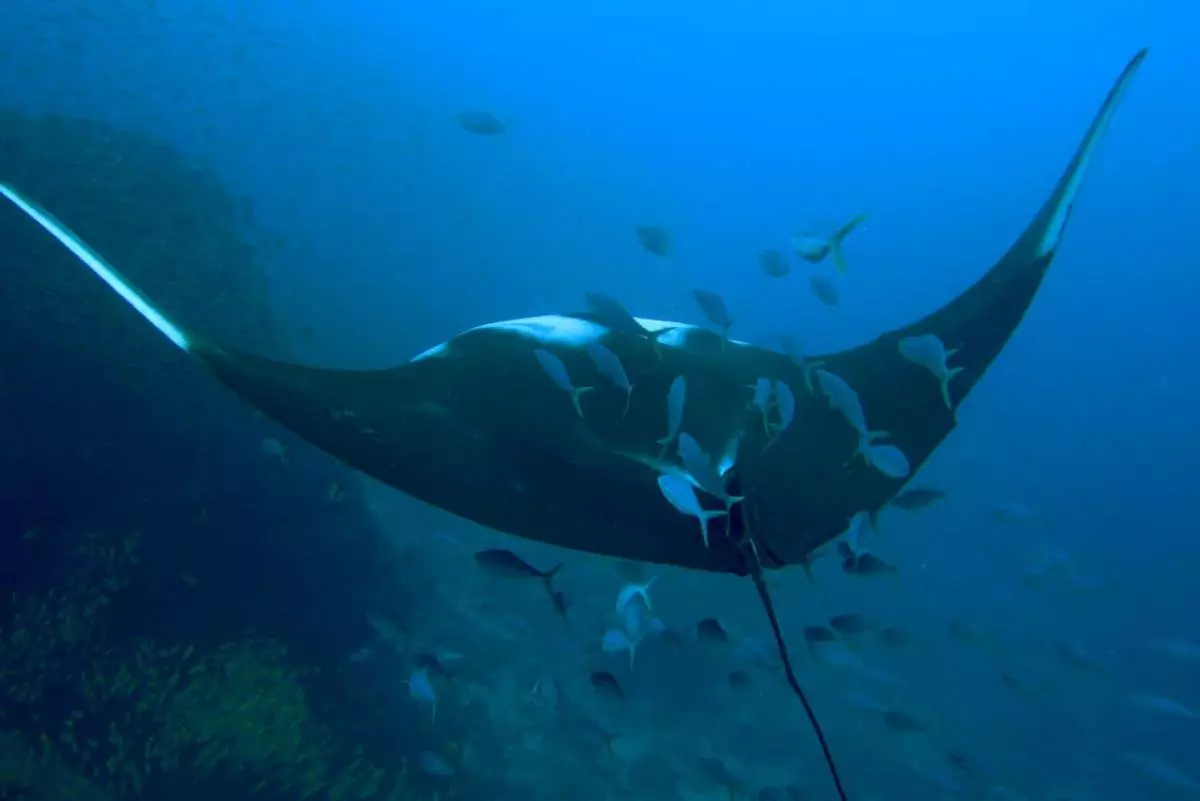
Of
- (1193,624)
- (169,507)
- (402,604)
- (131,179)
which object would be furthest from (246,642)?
(1193,624)

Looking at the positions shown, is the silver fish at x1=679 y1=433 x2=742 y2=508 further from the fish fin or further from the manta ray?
the fish fin

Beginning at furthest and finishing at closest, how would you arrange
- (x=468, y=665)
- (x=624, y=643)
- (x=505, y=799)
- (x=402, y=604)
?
(x=468, y=665) < (x=402, y=604) < (x=505, y=799) < (x=624, y=643)

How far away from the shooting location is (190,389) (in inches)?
356

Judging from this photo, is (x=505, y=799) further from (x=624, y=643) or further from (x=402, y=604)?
(x=624, y=643)

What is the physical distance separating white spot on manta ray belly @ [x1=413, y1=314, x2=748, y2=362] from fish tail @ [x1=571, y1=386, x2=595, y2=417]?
22 cm

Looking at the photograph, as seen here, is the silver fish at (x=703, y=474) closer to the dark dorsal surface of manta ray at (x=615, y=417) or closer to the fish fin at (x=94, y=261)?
the dark dorsal surface of manta ray at (x=615, y=417)

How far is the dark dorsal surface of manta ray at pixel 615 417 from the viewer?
1.89 meters

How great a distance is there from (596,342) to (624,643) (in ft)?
12.3

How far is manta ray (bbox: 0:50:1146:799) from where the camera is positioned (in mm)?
1884

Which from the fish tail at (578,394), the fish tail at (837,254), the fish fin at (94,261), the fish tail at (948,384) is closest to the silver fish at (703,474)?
the fish tail at (578,394)

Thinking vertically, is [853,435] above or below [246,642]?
above

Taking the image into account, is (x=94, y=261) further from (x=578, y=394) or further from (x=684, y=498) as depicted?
(x=684, y=498)

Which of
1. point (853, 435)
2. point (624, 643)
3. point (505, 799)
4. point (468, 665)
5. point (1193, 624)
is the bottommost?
point (1193, 624)

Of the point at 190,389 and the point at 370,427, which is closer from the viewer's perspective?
the point at 370,427
